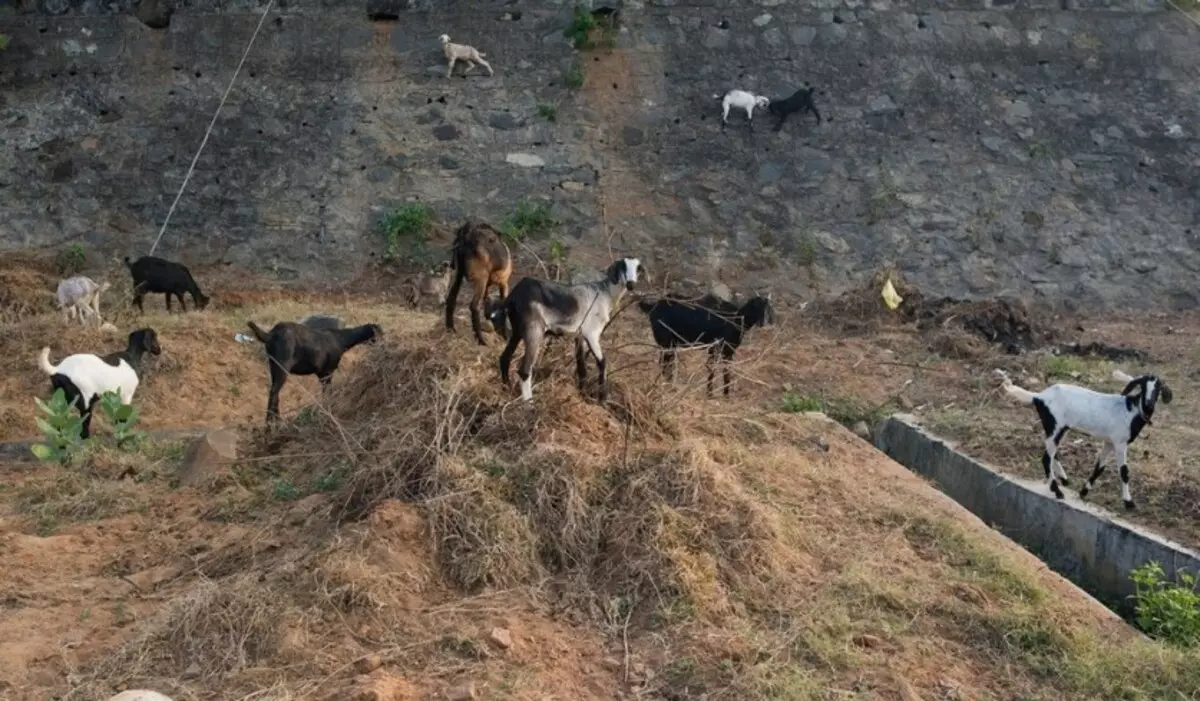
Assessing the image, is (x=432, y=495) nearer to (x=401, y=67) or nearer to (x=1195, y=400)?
(x=1195, y=400)

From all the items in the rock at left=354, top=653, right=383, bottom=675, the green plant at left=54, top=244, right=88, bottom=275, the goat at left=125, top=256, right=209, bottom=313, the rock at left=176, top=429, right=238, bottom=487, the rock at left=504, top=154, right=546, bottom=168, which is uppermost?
the rock at left=504, top=154, right=546, bottom=168

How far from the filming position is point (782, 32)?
16.0 meters

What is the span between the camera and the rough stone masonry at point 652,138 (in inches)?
555

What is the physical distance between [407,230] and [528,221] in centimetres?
150

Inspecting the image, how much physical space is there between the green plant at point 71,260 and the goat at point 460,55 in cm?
519

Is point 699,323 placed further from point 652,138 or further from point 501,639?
point 652,138

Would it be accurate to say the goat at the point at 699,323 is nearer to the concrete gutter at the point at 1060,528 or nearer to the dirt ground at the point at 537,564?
the dirt ground at the point at 537,564

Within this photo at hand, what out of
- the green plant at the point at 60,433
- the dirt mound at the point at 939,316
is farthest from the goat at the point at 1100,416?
the green plant at the point at 60,433

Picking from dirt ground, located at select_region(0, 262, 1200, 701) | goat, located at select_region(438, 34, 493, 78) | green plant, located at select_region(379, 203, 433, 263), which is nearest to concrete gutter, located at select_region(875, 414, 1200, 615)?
dirt ground, located at select_region(0, 262, 1200, 701)

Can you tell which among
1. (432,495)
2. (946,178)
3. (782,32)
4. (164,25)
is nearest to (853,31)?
(782,32)

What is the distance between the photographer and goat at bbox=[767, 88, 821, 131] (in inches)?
593

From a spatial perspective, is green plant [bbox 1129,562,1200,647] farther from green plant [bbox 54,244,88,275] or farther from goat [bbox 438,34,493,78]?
green plant [bbox 54,244,88,275]

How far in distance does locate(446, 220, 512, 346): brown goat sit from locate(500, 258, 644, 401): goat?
85cm

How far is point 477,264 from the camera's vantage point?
7055 millimetres
